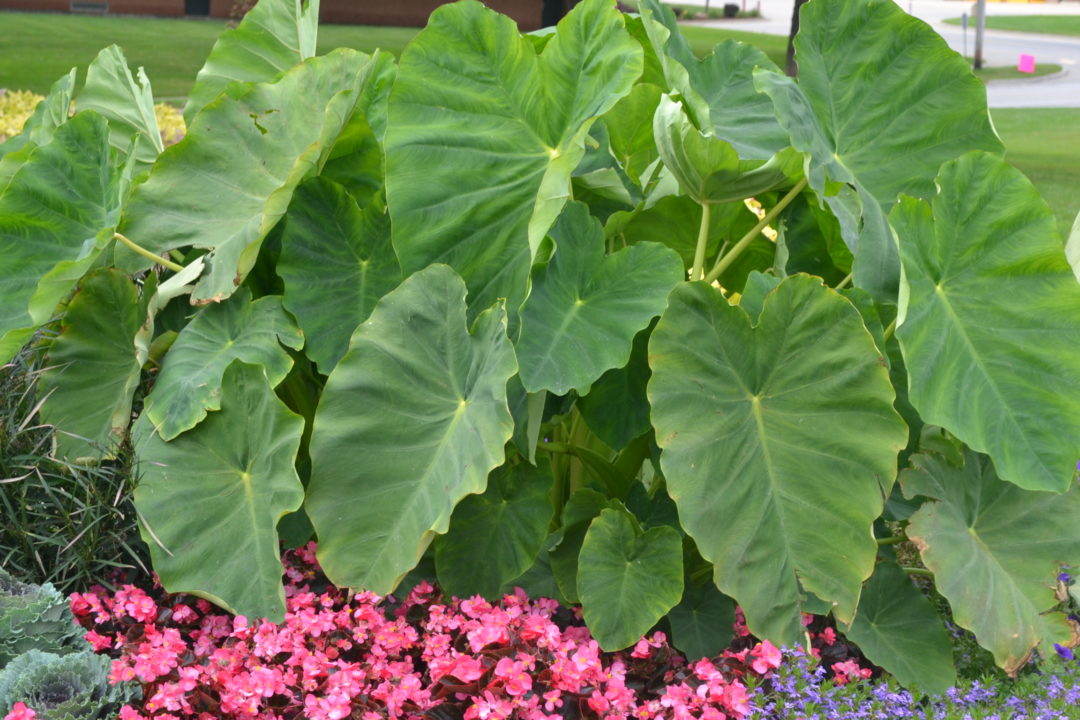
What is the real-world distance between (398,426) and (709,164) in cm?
75

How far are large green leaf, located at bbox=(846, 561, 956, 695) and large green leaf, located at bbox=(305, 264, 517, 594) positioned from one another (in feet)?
2.75

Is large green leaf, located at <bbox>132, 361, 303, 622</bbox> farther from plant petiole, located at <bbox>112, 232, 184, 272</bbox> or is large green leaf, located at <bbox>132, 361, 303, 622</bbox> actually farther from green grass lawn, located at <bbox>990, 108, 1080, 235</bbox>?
green grass lawn, located at <bbox>990, 108, 1080, 235</bbox>

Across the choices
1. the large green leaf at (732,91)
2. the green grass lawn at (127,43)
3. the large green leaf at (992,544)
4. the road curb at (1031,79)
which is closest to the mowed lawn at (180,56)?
the green grass lawn at (127,43)

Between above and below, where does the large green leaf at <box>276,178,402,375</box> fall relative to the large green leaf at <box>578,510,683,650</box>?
above

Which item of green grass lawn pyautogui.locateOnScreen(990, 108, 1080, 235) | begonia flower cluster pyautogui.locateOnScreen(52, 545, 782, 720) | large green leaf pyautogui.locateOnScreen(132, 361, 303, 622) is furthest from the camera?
green grass lawn pyautogui.locateOnScreen(990, 108, 1080, 235)

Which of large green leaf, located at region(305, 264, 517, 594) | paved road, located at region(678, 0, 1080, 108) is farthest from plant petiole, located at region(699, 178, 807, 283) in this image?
paved road, located at region(678, 0, 1080, 108)

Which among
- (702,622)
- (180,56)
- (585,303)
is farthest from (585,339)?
(180,56)

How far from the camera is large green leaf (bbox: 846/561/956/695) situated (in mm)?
2322

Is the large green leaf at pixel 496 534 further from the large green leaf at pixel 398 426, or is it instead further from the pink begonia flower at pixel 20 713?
the pink begonia flower at pixel 20 713

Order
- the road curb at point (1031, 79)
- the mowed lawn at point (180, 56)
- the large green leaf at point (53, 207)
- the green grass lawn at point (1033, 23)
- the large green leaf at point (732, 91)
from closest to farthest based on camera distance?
the large green leaf at point (53, 207) → the large green leaf at point (732, 91) → the mowed lawn at point (180, 56) → the road curb at point (1031, 79) → the green grass lawn at point (1033, 23)

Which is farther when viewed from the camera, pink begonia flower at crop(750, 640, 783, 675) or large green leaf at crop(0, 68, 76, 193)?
large green leaf at crop(0, 68, 76, 193)

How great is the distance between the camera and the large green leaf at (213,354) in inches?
92.9

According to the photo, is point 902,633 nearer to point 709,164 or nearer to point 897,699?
point 897,699

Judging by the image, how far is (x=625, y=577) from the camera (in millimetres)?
2209
